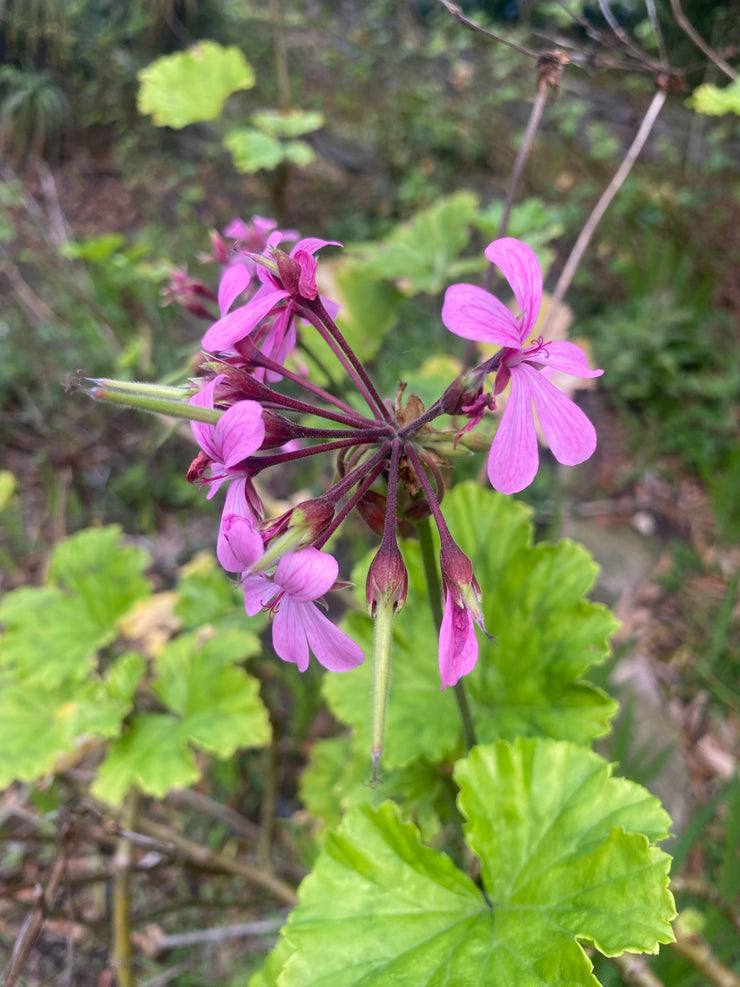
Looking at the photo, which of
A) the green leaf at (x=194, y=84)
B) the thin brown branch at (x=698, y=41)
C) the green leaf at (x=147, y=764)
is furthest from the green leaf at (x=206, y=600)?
the green leaf at (x=194, y=84)

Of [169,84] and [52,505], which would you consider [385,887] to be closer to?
[52,505]

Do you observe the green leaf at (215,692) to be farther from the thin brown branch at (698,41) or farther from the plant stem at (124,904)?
the thin brown branch at (698,41)

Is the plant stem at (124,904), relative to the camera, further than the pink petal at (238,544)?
Yes

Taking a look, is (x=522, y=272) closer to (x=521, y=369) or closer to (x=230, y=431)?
(x=521, y=369)

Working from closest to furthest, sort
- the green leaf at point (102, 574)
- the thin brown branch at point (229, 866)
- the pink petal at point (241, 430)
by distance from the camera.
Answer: the pink petal at point (241, 430)
the thin brown branch at point (229, 866)
the green leaf at point (102, 574)

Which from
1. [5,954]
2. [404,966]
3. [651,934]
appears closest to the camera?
[651,934]

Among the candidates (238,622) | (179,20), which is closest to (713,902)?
(238,622)
